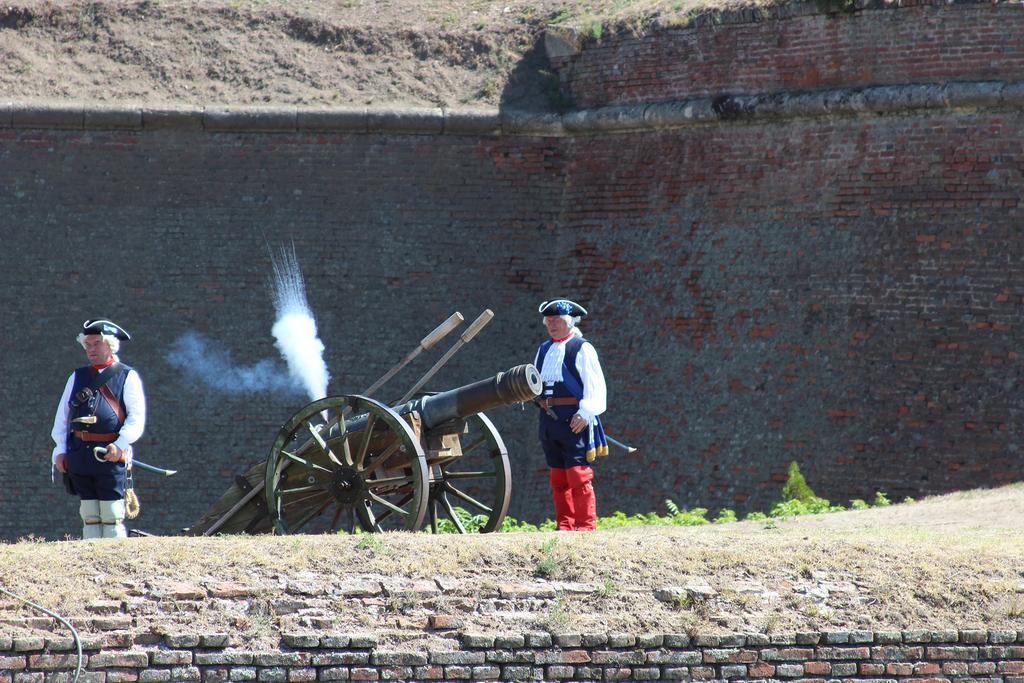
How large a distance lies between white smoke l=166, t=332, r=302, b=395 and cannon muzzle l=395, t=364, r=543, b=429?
5.37m

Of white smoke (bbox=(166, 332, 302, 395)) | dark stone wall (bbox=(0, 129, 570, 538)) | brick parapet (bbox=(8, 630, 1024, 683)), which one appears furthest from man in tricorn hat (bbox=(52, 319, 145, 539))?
white smoke (bbox=(166, 332, 302, 395))

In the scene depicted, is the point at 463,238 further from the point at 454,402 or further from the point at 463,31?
the point at 454,402

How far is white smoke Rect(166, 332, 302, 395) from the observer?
14766 mm

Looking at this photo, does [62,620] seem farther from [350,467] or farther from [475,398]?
[475,398]

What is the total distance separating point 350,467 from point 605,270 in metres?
5.98

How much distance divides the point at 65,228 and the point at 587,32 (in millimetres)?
5573

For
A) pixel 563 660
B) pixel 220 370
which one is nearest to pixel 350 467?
pixel 563 660

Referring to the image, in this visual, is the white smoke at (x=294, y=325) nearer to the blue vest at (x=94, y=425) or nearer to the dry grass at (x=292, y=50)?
the dry grass at (x=292, y=50)

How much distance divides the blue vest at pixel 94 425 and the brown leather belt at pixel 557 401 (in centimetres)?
257

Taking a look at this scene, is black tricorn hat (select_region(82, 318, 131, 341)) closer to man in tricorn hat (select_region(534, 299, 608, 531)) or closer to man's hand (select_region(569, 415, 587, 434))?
Result: man in tricorn hat (select_region(534, 299, 608, 531))

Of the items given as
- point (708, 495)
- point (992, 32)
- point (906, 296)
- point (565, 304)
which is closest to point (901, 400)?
point (906, 296)

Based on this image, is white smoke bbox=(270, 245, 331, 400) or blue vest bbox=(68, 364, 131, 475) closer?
blue vest bbox=(68, 364, 131, 475)

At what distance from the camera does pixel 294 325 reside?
1495 centimetres

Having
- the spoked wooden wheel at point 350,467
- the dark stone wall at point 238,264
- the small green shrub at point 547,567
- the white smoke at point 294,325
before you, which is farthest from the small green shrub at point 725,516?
the small green shrub at point 547,567
